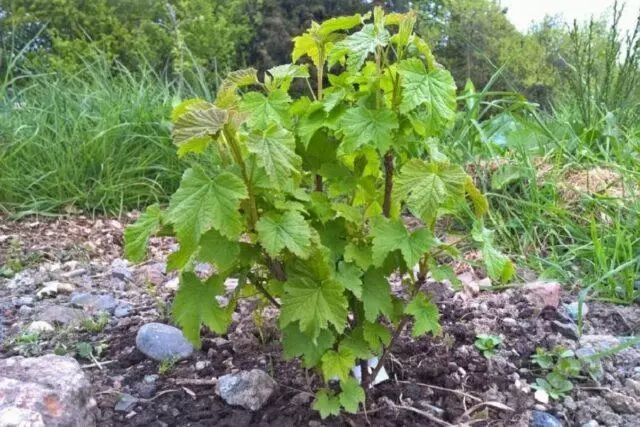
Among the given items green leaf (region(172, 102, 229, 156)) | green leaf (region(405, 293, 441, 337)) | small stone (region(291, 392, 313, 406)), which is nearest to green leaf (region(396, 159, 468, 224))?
green leaf (region(405, 293, 441, 337))

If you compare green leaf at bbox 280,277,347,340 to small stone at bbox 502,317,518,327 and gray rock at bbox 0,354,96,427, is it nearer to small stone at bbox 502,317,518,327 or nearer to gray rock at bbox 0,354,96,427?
gray rock at bbox 0,354,96,427

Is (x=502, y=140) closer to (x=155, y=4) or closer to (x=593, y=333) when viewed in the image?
(x=593, y=333)

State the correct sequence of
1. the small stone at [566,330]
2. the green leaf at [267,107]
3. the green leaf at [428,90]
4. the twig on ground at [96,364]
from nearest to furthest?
1. the green leaf at [428,90]
2. the green leaf at [267,107]
3. the twig on ground at [96,364]
4. the small stone at [566,330]

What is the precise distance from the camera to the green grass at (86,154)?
3.78 metres

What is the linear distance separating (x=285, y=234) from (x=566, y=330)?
1.19 m

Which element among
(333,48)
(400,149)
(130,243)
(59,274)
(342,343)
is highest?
(333,48)

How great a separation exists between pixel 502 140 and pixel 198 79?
2146 mm

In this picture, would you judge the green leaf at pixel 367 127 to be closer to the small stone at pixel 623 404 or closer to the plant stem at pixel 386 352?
the plant stem at pixel 386 352

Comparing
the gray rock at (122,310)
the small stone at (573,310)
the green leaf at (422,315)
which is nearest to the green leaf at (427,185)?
the green leaf at (422,315)

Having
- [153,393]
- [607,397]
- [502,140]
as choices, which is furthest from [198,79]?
[607,397]

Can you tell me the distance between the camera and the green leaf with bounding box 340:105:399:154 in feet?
4.19

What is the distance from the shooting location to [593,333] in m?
2.14

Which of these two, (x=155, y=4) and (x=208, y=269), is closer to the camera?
(x=208, y=269)

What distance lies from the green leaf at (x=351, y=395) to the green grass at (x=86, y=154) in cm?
254
